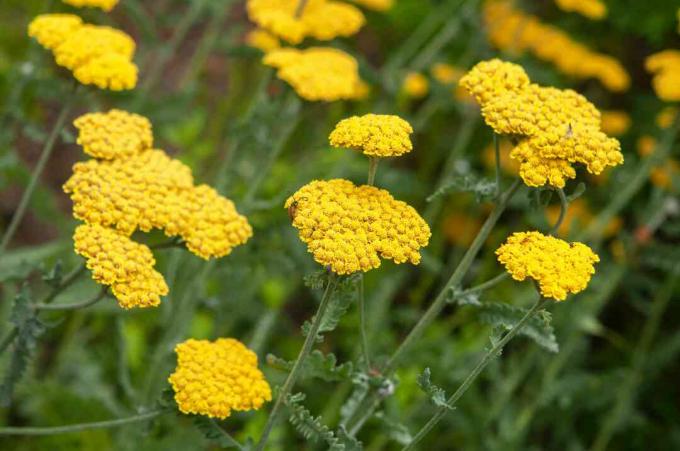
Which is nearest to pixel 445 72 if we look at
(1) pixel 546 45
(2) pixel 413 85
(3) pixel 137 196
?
(2) pixel 413 85

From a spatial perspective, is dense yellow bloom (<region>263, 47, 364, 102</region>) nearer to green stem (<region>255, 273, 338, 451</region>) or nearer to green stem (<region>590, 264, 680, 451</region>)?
green stem (<region>255, 273, 338, 451</region>)

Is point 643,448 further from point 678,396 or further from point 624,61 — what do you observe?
point 624,61

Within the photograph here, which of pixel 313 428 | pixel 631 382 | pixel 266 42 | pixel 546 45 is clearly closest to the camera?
pixel 313 428

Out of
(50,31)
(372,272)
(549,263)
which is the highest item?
(549,263)

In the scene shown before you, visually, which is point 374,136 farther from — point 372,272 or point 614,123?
point 614,123

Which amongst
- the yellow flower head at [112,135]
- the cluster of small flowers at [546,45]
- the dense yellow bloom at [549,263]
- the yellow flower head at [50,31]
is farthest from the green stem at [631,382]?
the yellow flower head at [50,31]

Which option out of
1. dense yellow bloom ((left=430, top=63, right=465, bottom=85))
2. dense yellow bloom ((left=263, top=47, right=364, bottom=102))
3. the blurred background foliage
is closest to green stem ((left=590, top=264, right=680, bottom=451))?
the blurred background foliage

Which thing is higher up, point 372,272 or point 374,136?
point 374,136
